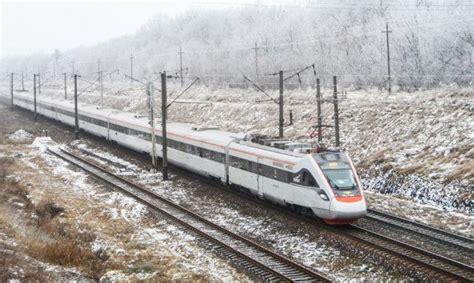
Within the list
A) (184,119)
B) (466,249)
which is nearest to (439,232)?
(466,249)

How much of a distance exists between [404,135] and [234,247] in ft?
53.9

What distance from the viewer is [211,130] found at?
32.5 m

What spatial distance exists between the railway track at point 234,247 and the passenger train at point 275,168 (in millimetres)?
3210

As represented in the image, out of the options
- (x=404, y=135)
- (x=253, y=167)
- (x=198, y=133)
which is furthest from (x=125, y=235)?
(x=404, y=135)

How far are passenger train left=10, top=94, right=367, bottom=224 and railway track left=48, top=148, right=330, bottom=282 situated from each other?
321 cm

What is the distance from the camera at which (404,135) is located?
30.8m

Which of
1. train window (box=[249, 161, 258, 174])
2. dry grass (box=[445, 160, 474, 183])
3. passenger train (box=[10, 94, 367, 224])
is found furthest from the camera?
train window (box=[249, 161, 258, 174])

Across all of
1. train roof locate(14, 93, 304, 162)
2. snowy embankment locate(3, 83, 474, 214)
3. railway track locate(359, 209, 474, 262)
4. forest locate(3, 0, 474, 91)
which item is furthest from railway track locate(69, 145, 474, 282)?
forest locate(3, 0, 474, 91)

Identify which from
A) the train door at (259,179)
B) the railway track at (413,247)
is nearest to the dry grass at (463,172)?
the railway track at (413,247)

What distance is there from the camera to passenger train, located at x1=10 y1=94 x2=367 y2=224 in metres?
19.4

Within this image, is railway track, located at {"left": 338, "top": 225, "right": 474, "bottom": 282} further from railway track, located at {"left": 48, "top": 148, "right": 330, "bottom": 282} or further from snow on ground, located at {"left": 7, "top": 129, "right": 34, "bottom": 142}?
snow on ground, located at {"left": 7, "top": 129, "right": 34, "bottom": 142}

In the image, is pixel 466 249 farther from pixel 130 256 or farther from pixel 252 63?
pixel 252 63

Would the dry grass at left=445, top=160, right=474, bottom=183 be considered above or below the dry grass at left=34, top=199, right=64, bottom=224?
above

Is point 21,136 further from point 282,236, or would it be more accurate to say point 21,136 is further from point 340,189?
point 340,189
